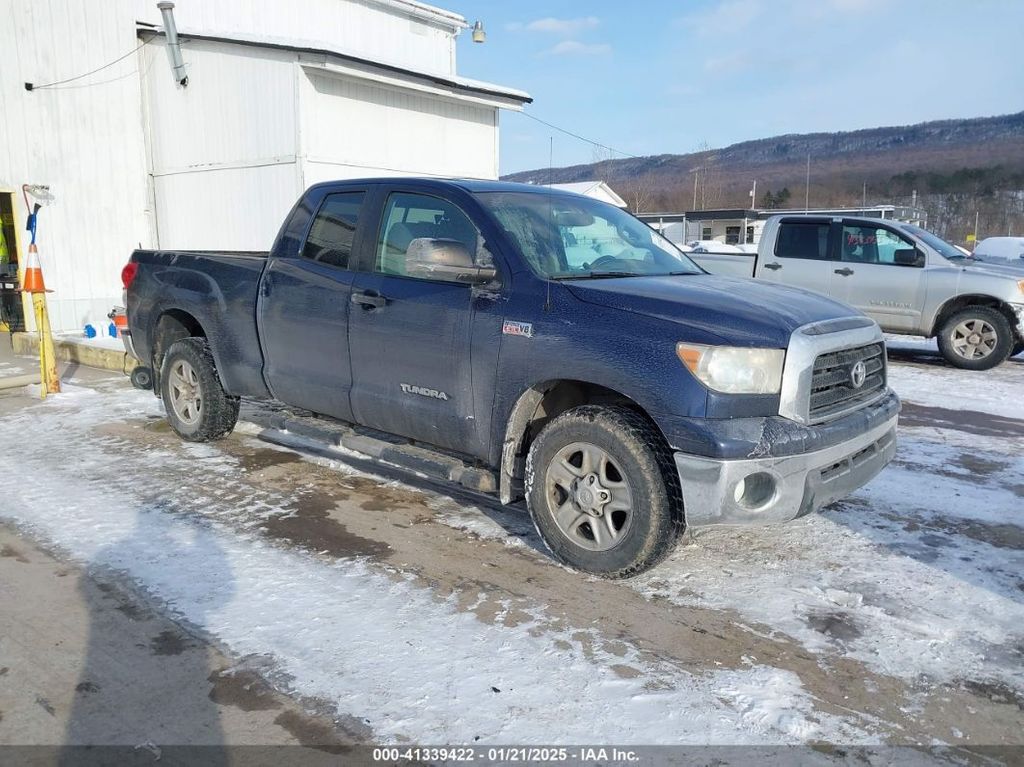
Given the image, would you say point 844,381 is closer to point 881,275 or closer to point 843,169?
point 881,275

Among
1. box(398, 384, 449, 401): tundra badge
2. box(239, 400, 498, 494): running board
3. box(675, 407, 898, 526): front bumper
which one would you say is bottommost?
box(239, 400, 498, 494): running board

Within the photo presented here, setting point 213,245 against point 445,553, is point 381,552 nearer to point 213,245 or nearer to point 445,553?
Result: point 445,553

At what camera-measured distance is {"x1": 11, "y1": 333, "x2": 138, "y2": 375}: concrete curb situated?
9719 mm

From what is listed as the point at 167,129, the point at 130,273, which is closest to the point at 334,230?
the point at 130,273

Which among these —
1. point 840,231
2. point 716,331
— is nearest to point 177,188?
point 840,231

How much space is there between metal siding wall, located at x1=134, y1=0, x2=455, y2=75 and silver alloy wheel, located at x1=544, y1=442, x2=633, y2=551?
10873 millimetres

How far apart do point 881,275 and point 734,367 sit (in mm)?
8228

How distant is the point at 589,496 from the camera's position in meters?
3.79

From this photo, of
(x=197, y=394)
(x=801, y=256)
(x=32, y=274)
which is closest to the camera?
(x=197, y=394)

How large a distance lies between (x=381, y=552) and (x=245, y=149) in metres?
10.8

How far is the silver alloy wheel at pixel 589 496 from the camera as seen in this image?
12.3ft

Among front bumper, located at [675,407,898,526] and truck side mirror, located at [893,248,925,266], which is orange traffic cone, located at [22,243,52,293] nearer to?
front bumper, located at [675,407,898,526]

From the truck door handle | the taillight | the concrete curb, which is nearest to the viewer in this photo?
the truck door handle

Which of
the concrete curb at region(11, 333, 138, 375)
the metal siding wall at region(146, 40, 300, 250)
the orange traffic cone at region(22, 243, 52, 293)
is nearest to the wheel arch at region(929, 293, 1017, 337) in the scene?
the metal siding wall at region(146, 40, 300, 250)
